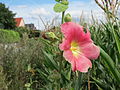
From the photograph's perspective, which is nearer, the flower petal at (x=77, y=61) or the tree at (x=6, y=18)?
the flower petal at (x=77, y=61)

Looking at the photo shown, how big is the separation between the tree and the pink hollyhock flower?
4327 cm

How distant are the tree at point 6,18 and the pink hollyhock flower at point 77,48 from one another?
142 feet

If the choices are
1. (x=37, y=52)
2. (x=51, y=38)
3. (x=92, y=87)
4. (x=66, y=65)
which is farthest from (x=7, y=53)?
(x=51, y=38)

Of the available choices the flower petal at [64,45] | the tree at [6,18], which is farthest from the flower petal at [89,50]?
the tree at [6,18]

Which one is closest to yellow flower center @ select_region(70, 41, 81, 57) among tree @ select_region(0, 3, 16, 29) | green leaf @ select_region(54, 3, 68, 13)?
green leaf @ select_region(54, 3, 68, 13)

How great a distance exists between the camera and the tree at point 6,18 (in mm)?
43850

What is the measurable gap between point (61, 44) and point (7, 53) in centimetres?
256

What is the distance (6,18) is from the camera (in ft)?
147

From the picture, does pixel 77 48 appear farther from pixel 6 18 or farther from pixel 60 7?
pixel 6 18

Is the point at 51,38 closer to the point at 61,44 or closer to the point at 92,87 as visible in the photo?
the point at 61,44

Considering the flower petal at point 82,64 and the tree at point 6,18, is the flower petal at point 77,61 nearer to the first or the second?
the flower petal at point 82,64

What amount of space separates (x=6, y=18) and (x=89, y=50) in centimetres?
4474

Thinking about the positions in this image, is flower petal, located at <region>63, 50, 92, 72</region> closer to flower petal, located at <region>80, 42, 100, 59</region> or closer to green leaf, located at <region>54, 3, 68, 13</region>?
flower petal, located at <region>80, 42, 100, 59</region>

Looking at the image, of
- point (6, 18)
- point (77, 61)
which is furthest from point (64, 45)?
point (6, 18)
